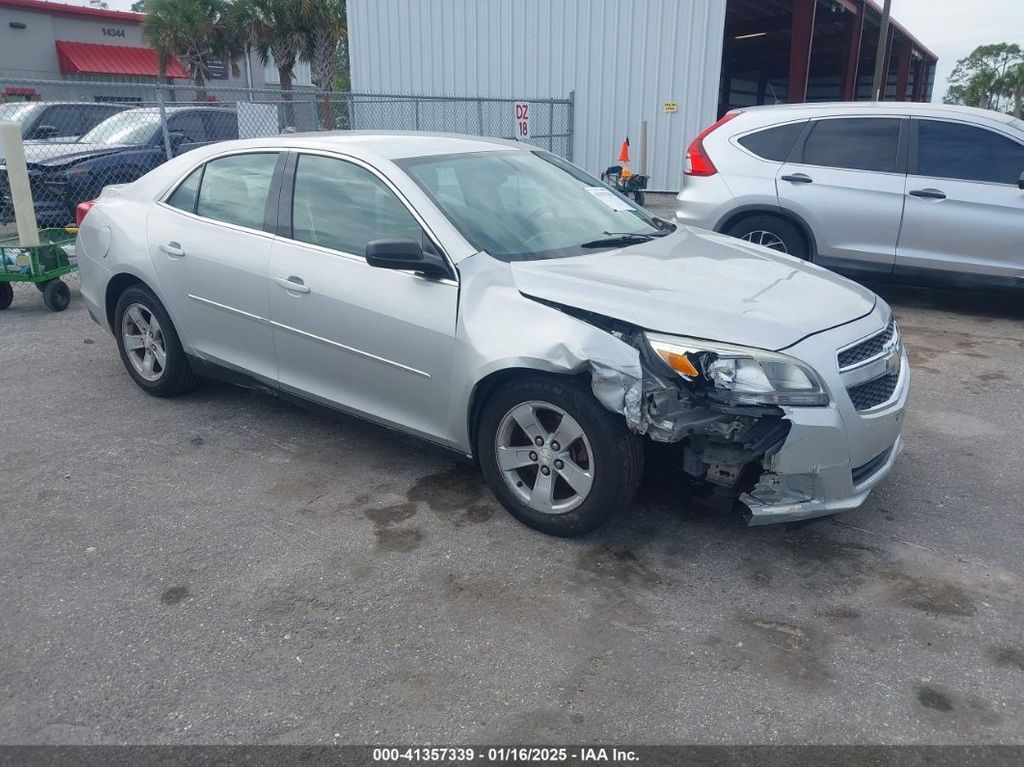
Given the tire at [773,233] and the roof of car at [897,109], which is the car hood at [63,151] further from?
the roof of car at [897,109]

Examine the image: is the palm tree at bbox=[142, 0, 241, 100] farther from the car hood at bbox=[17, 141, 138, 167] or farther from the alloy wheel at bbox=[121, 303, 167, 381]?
the alloy wheel at bbox=[121, 303, 167, 381]

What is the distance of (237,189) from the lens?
4.69 m

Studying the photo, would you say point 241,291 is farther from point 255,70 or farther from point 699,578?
point 255,70

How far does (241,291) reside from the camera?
14.7 ft

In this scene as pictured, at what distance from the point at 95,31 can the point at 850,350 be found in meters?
43.5

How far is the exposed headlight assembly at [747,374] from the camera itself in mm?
3238

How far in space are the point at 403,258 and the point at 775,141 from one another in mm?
5194

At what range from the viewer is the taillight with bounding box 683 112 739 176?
7.86 m

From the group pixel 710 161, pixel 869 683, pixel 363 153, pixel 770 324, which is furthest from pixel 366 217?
pixel 710 161

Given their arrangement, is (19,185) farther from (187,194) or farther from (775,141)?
(775,141)

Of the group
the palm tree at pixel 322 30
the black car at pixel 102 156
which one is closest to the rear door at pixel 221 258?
the black car at pixel 102 156

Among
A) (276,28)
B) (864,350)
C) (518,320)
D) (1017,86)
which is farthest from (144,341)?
(1017,86)

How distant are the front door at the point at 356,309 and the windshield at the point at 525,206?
0.83 ft

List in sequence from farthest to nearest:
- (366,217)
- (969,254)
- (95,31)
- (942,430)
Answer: (95,31)
(969,254)
(942,430)
(366,217)
